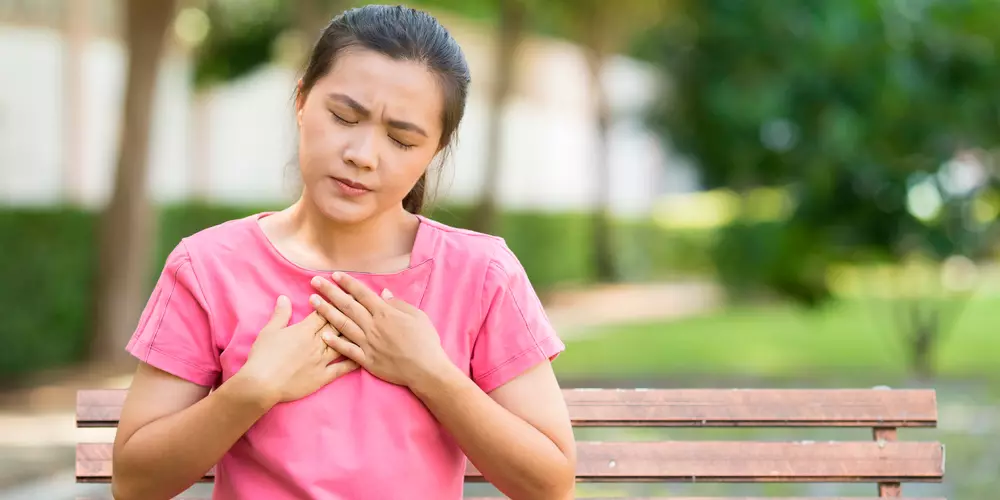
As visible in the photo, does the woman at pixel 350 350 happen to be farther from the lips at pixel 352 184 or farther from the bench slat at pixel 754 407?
the bench slat at pixel 754 407

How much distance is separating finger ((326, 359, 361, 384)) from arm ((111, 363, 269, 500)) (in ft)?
0.40

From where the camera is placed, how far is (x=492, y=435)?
2189mm

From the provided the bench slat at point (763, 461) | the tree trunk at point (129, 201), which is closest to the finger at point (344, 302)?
the bench slat at point (763, 461)

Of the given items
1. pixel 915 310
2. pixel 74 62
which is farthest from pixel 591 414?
pixel 74 62

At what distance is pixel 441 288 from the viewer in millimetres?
2309

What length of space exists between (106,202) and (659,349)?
20.4 ft

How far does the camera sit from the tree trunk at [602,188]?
24.2 metres

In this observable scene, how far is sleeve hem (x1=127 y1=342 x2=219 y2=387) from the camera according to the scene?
218cm

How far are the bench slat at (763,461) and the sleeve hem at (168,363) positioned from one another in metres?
0.91

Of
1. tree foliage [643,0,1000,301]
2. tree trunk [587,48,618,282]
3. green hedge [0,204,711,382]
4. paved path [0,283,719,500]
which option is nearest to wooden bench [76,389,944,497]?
paved path [0,283,719,500]

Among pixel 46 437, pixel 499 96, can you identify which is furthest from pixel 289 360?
pixel 499 96

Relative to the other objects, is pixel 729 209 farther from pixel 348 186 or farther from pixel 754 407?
pixel 348 186

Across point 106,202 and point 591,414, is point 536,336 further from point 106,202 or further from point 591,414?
point 106,202

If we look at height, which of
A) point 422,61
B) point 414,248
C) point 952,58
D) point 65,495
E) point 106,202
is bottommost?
point 65,495
